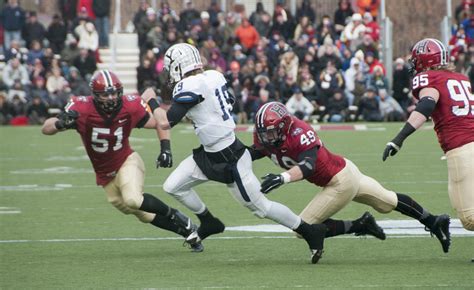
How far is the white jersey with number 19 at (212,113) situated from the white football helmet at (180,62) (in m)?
0.10

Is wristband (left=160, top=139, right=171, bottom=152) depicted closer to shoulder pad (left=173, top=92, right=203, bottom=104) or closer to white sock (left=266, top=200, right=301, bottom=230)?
shoulder pad (left=173, top=92, right=203, bottom=104)

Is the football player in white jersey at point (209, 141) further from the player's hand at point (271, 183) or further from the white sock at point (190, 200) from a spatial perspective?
the player's hand at point (271, 183)

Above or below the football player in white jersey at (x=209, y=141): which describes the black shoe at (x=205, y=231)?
below

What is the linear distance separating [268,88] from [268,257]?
13107 millimetres

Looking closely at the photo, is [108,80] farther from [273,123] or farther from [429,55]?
[429,55]

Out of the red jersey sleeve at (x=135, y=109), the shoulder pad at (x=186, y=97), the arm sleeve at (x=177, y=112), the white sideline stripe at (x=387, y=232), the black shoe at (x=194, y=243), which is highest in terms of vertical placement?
the shoulder pad at (x=186, y=97)

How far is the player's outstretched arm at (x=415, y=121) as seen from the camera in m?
7.36

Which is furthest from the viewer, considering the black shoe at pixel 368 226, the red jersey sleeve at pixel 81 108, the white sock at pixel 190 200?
the red jersey sleeve at pixel 81 108

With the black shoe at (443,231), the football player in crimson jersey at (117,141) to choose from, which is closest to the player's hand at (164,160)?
the football player in crimson jersey at (117,141)

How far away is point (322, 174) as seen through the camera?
771 centimetres

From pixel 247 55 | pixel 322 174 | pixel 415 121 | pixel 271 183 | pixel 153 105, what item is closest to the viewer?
pixel 271 183

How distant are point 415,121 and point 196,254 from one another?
72.1 inches

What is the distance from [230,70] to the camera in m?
21.4

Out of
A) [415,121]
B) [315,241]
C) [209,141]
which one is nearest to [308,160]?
[315,241]
